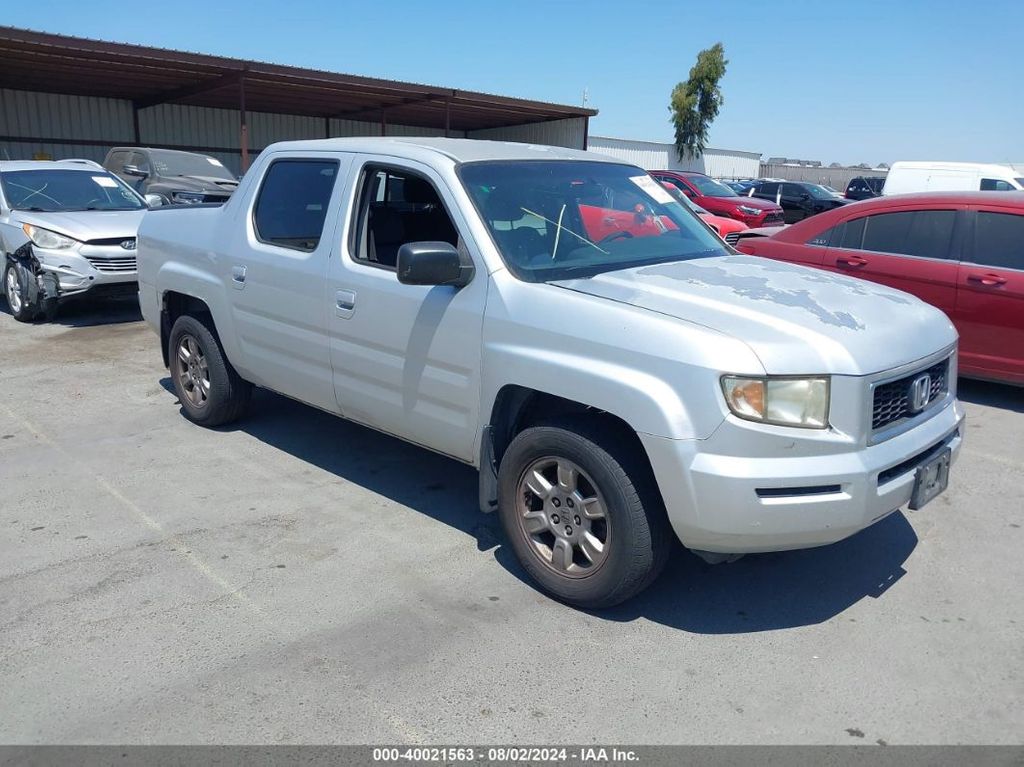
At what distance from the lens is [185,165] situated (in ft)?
52.6

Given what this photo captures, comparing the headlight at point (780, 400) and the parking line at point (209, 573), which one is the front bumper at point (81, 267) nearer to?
the parking line at point (209, 573)

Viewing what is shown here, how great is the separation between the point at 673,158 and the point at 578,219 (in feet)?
140

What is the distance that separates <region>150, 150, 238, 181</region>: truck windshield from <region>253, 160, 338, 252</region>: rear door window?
1167 centimetres

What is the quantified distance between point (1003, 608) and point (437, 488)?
2.85 metres

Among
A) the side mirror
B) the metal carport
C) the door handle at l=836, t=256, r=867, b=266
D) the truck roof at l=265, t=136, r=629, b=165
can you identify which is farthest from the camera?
the metal carport

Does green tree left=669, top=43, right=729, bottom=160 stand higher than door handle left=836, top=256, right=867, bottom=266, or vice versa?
green tree left=669, top=43, right=729, bottom=160

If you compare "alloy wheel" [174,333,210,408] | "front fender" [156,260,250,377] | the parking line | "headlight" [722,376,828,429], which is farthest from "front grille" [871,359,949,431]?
"alloy wheel" [174,333,210,408]

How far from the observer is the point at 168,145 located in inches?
1035

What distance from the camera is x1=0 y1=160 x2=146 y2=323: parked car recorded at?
934cm

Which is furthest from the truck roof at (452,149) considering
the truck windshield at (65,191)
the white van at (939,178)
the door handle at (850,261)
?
the white van at (939,178)

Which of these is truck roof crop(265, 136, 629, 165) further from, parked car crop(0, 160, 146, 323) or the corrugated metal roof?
the corrugated metal roof

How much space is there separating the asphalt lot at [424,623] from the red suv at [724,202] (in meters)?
12.4

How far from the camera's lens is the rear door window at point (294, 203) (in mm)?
4715

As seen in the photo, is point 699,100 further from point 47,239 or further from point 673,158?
point 47,239
